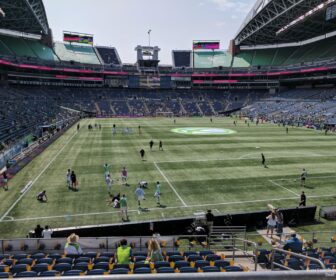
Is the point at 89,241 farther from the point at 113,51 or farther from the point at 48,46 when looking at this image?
the point at 113,51

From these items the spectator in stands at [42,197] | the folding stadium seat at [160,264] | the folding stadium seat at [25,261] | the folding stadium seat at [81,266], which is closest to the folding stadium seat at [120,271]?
the folding stadium seat at [160,264]

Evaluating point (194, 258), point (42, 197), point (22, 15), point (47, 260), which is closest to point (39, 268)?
point (47, 260)

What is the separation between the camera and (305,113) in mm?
72125

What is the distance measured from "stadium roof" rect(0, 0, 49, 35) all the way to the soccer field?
32305 millimetres

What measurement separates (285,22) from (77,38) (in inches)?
2796

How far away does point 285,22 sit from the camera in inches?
2980

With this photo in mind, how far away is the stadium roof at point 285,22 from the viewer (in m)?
61.3

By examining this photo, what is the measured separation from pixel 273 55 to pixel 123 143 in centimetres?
8476

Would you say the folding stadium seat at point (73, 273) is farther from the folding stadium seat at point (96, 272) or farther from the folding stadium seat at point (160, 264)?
the folding stadium seat at point (160, 264)

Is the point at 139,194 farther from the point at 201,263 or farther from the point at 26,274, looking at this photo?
the point at 26,274

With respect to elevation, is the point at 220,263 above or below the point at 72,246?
below

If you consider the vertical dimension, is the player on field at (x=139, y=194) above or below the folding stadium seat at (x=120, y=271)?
below

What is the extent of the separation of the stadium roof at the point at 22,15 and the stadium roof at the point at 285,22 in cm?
4918

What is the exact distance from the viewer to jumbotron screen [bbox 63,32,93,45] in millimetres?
106381
